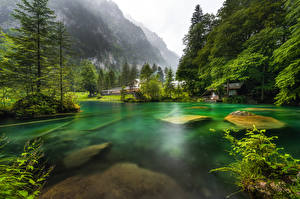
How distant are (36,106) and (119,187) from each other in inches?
447

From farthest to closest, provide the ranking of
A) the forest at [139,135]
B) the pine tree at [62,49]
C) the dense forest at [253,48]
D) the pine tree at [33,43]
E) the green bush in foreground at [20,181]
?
the dense forest at [253,48] < the pine tree at [62,49] < the pine tree at [33,43] < the forest at [139,135] < the green bush in foreground at [20,181]

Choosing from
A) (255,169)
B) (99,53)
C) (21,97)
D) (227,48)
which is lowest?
(255,169)

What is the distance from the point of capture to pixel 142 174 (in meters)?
2.55

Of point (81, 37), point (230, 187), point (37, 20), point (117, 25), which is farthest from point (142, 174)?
point (117, 25)

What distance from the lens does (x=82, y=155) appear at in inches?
135

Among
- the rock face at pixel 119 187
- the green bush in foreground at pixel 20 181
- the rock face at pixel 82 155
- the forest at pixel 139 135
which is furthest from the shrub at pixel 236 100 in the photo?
the green bush in foreground at pixel 20 181

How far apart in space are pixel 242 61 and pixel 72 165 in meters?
20.3

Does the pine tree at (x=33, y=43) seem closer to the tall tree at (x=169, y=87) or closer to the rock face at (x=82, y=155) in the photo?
the rock face at (x=82, y=155)

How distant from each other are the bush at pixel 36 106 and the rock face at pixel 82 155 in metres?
8.97

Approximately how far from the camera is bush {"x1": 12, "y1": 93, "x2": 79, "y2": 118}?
860cm

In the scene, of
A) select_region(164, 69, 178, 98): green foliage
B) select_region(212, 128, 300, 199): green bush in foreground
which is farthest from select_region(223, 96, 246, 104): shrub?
select_region(212, 128, 300, 199): green bush in foreground

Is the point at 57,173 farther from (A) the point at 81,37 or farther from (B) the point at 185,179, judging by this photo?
(A) the point at 81,37

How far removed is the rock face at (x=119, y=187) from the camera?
1.96 metres

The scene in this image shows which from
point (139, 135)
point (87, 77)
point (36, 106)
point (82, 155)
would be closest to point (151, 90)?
point (36, 106)
